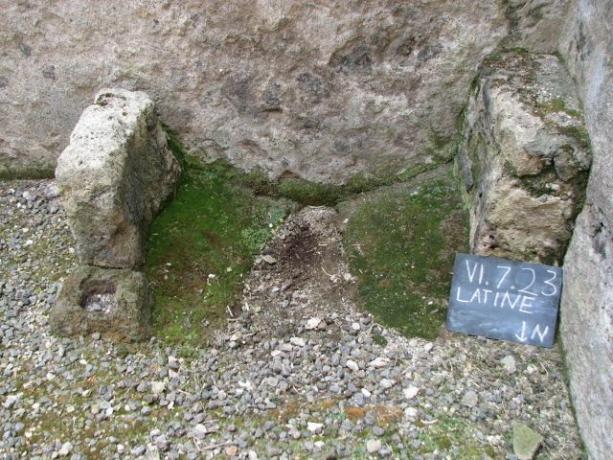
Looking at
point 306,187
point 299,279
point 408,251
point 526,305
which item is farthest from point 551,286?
point 306,187

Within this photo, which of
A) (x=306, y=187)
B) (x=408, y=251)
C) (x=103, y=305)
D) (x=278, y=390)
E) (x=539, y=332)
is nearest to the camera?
(x=278, y=390)

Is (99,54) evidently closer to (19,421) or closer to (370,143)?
(370,143)

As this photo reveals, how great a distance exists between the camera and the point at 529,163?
2.39 meters

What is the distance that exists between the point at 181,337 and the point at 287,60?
1.38 metres

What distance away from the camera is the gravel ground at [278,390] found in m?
2.17

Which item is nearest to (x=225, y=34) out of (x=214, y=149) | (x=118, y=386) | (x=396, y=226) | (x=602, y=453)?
(x=214, y=149)

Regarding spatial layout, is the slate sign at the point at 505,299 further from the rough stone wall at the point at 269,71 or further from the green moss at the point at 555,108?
the rough stone wall at the point at 269,71

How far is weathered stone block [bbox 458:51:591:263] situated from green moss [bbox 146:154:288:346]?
3.56ft

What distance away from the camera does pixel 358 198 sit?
318 centimetres

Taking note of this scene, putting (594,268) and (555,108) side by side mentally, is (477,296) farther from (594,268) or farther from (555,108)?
(555,108)

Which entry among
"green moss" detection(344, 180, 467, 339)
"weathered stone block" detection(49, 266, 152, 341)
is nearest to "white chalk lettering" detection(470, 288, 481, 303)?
"green moss" detection(344, 180, 467, 339)

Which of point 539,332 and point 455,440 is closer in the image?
point 455,440

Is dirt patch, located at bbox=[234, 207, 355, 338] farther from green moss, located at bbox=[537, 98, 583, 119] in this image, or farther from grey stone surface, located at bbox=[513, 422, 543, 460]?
green moss, located at bbox=[537, 98, 583, 119]

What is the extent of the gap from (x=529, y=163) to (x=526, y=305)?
0.59m
